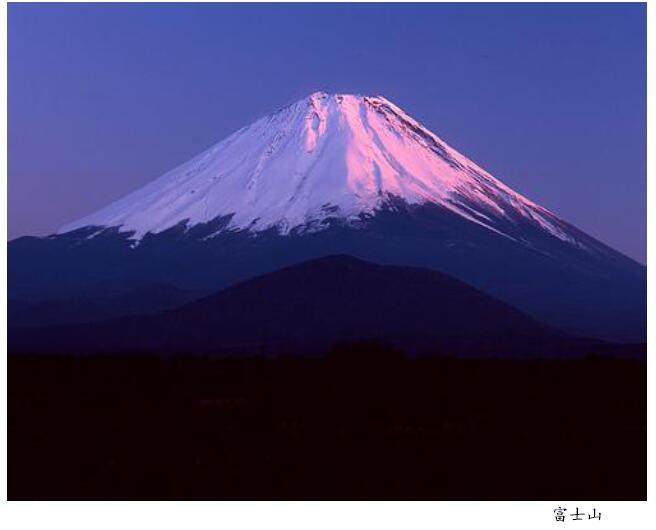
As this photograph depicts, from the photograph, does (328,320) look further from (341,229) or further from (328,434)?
(328,434)

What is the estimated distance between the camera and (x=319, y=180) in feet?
516

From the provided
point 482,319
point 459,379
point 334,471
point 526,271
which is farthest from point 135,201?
point 334,471

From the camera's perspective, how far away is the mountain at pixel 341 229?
140 metres

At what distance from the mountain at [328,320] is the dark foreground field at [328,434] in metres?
51.0

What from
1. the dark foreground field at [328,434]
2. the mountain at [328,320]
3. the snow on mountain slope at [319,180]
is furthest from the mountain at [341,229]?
the dark foreground field at [328,434]

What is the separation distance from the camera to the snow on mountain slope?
479 feet

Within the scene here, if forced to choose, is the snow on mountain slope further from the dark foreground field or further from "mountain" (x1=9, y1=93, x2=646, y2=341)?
the dark foreground field

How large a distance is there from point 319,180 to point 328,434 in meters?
133

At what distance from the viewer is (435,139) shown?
156 meters

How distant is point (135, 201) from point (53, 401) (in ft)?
423

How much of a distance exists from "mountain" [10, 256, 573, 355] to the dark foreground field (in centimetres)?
5098

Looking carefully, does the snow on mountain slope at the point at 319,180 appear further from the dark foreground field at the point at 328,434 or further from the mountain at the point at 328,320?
the dark foreground field at the point at 328,434

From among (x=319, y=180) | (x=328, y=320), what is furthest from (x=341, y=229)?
(x=328, y=320)

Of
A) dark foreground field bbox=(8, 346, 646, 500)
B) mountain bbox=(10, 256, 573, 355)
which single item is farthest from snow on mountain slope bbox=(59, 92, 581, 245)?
dark foreground field bbox=(8, 346, 646, 500)
